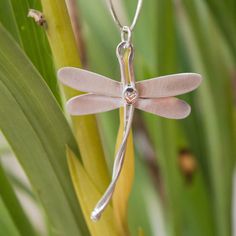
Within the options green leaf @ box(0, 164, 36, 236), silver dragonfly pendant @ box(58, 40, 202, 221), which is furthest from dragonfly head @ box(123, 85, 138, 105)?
green leaf @ box(0, 164, 36, 236)

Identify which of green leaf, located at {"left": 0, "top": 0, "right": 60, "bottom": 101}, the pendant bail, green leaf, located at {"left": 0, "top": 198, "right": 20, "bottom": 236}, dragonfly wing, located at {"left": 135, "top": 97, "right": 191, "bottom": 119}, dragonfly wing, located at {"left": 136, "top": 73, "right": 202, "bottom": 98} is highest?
green leaf, located at {"left": 0, "top": 0, "right": 60, "bottom": 101}

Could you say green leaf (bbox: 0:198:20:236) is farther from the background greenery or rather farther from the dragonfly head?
the dragonfly head

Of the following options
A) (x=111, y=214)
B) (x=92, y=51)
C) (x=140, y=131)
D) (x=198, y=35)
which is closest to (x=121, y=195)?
(x=111, y=214)

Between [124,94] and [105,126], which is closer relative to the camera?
[124,94]

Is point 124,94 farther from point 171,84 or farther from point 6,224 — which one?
point 6,224

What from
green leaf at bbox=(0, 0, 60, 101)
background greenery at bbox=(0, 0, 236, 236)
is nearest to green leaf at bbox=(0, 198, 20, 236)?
background greenery at bbox=(0, 0, 236, 236)

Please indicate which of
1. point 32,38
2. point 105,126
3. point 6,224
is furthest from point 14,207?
point 105,126

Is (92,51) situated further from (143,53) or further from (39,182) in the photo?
(39,182)

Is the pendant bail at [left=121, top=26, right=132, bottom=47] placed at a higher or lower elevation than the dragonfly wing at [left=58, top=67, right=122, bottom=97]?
higher
